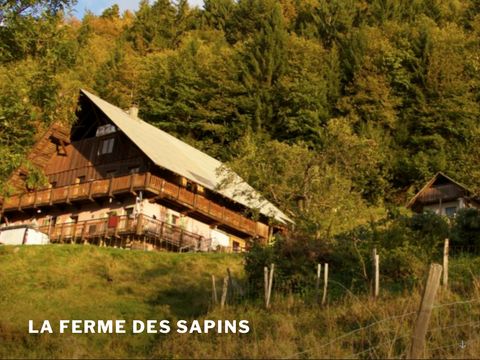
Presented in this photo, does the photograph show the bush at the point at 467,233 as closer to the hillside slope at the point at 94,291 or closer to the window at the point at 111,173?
the hillside slope at the point at 94,291

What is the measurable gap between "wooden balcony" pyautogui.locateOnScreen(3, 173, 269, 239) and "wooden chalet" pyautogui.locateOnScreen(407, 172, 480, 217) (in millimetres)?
15014

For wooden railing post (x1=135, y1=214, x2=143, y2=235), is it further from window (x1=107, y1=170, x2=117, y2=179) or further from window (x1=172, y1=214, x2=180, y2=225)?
window (x1=107, y1=170, x2=117, y2=179)

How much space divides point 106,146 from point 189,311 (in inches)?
997

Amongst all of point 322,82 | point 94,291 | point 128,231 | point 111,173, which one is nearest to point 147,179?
point 128,231

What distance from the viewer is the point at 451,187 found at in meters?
51.9

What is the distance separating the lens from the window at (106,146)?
4331cm

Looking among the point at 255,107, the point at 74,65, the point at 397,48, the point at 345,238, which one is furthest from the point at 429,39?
the point at 74,65

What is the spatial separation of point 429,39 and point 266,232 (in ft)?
107

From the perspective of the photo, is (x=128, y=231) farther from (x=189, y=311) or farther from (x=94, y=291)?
(x=189, y=311)

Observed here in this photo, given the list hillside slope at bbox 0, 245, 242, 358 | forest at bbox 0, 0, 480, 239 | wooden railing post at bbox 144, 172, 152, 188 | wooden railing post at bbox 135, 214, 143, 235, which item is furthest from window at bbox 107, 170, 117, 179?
hillside slope at bbox 0, 245, 242, 358

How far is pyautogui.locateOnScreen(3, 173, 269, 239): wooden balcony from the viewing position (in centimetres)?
3838

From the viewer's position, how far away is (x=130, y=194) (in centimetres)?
3931

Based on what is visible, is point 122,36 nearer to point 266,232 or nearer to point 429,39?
point 429,39

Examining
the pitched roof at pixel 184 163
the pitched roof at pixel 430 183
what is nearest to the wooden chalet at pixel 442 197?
the pitched roof at pixel 430 183
